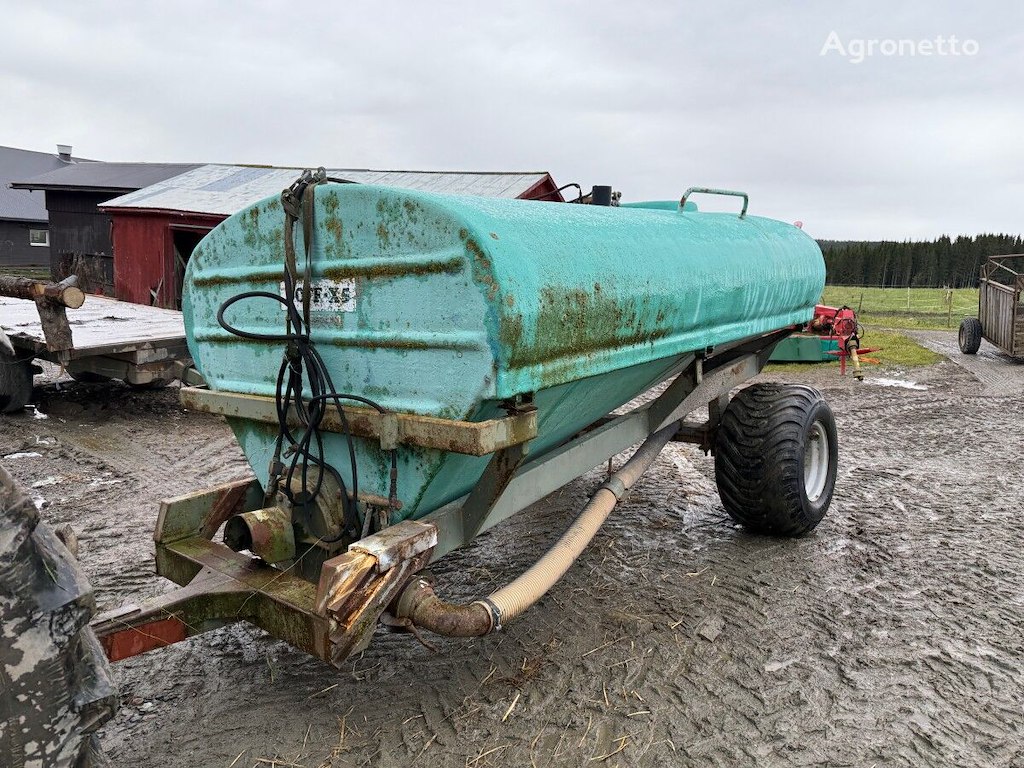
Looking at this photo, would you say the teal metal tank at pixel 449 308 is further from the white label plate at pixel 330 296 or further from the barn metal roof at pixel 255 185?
the barn metal roof at pixel 255 185

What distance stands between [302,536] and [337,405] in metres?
0.62

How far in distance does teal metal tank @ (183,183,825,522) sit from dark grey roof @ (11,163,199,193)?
20455mm

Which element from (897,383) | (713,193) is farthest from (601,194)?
(897,383)

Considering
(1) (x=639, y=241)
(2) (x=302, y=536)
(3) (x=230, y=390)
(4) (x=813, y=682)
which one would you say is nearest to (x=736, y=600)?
(4) (x=813, y=682)

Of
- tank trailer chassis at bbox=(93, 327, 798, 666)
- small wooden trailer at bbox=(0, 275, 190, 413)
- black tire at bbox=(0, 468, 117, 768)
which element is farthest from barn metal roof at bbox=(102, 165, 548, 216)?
black tire at bbox=(0, 468, 117, 768)

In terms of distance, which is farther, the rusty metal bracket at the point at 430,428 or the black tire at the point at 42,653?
the rusty metal bracket at the point at 430,428

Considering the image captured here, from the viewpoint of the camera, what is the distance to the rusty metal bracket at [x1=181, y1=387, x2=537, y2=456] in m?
2.36

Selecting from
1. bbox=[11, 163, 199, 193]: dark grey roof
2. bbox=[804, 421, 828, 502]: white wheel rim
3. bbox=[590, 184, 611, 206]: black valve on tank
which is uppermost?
bbox=[11, 163, 199, 193]: dark grey roof

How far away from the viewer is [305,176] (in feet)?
8.82

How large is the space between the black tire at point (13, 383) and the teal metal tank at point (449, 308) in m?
6.07

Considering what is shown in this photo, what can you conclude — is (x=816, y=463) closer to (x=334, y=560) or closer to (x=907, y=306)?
(x=334, y=560)

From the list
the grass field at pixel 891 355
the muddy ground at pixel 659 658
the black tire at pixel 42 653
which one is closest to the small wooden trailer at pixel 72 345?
the muddy ground at pixel 659 658

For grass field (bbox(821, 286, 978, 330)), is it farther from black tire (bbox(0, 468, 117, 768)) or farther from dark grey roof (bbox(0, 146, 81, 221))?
dark grey roof (bbox(0, 146, 81, 221))

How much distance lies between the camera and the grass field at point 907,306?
2164cm
